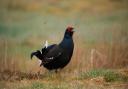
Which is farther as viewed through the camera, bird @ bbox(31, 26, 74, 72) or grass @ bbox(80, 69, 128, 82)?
bird @ bbox(31, 26, 74, 72)

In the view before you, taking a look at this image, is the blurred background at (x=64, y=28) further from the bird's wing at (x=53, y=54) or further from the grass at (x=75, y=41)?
the bird's wing at (x=53, y=54)

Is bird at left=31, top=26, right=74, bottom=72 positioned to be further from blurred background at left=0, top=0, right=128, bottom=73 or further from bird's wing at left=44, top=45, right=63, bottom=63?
blurred background at left=0, top=0, right=128, bottom=73

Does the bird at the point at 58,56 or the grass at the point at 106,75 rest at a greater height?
the bird at the point at 58,56

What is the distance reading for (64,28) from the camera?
18125mm

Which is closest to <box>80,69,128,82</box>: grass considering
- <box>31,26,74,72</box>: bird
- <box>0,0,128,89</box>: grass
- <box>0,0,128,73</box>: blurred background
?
<box>0,0,128,89</box>: grass

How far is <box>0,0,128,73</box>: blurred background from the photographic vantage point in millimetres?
15664

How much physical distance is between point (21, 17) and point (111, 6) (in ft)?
7.45

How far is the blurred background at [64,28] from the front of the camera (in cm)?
1566

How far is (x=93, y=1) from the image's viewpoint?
2075cm

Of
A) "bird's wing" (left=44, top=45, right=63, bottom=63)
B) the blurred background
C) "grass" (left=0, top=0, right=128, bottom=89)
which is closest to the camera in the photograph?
"grass" (left=0, top=0, right=128, bottom=89)

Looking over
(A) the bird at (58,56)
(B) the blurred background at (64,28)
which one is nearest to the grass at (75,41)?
(B) the blurred background at (64,28)

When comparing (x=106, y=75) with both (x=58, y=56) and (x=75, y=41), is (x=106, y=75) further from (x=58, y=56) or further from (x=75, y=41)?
(x=75, y=41)

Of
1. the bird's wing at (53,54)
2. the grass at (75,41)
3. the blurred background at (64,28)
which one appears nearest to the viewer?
the grass at (75,41)

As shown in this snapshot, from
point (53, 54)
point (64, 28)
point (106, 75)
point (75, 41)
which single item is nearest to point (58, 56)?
point (53, 54)
